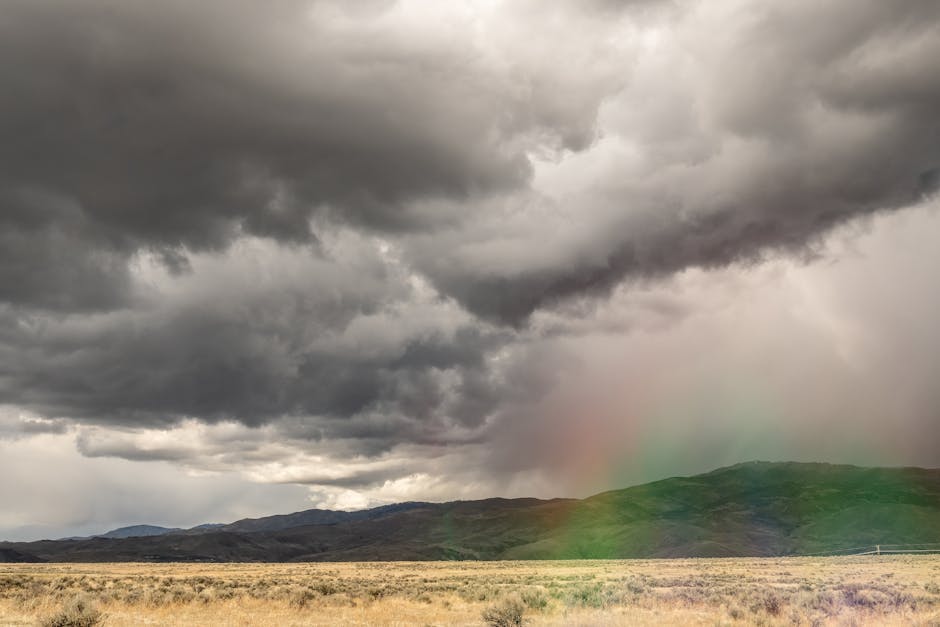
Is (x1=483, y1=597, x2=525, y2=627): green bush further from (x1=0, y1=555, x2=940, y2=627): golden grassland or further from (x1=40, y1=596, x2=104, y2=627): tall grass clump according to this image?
(x1=40, y1=596, x2=104, y2=627): tall grass clump

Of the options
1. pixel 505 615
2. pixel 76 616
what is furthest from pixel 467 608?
pixel 76 616

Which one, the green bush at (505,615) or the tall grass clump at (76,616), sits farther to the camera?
the green bush at (505,615)

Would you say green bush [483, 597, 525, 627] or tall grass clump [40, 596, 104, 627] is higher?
tall grass clump [40, 596, 104, 627]

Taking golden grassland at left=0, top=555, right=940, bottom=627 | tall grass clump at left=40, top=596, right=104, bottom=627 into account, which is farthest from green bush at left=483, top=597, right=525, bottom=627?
tall grass clump at left=40, top=596, right=104, bottom=627

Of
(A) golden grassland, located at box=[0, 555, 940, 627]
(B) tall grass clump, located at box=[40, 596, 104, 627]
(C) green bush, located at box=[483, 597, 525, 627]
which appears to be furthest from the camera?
(A) golden grassland, located at box=[0, 555, 940, 627]

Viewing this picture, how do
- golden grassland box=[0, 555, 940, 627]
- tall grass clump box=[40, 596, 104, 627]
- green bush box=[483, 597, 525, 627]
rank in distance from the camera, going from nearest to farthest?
1. tall grass clump box=[40, 596, 104, 627]
2. green bush box=[483, 597, 525, 627]
3. golden grassland box=[0, 555, 940, 627]

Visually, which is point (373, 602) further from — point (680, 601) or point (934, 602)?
point (934, 602)

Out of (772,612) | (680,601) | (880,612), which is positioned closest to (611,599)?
(680,601)

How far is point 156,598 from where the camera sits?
39.2 meters

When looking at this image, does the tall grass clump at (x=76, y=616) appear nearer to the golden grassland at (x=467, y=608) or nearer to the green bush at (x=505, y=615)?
the golden grassland at (x=467, y=608)

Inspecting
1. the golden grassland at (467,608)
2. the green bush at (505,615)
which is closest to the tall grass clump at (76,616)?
the golden grassland at (467,608)

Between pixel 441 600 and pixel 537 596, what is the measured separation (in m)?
6.43

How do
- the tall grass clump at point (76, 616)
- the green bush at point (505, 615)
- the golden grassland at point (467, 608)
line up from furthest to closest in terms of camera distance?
the golden grassland at point (467, 608)
the green bush at point (505, 615)
the tall grass clump at point (76, 616)

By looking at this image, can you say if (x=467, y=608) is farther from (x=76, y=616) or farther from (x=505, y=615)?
(x=76, y=616)
